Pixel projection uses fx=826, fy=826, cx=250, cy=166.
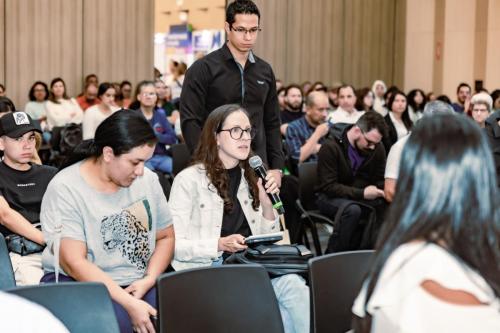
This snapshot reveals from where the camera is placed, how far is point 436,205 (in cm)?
149

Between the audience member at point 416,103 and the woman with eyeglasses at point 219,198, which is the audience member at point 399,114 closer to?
the audience member at point 416,103

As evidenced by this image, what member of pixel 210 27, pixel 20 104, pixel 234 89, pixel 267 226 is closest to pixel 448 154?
pixel 267 226

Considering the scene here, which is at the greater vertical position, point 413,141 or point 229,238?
point 413,141

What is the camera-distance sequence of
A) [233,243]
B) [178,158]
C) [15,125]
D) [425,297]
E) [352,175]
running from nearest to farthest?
1. [425,297]
2. [233,243]
3. [15,125]
4. [352,175]
5. [178,158]

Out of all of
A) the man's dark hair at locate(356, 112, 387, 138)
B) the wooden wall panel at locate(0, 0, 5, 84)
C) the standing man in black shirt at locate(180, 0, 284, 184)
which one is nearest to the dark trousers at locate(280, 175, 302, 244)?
the man's dark hair at locate(356, 112, 387, 138)

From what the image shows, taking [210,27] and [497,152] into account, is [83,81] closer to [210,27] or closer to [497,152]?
[210,27]

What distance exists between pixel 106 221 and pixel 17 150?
1377 mm

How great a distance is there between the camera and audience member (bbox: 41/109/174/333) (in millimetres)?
3137

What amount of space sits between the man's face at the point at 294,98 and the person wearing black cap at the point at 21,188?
17.7 feet

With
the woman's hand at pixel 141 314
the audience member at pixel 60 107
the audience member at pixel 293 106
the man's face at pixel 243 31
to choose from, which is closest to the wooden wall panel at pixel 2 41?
the audience member at pixel 60 107

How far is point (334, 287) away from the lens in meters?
2.88

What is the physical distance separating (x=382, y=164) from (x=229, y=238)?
2743mm

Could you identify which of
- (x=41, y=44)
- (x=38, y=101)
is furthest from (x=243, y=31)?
(x=41, y=44)

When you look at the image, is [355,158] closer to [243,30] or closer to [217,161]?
[243,30]
